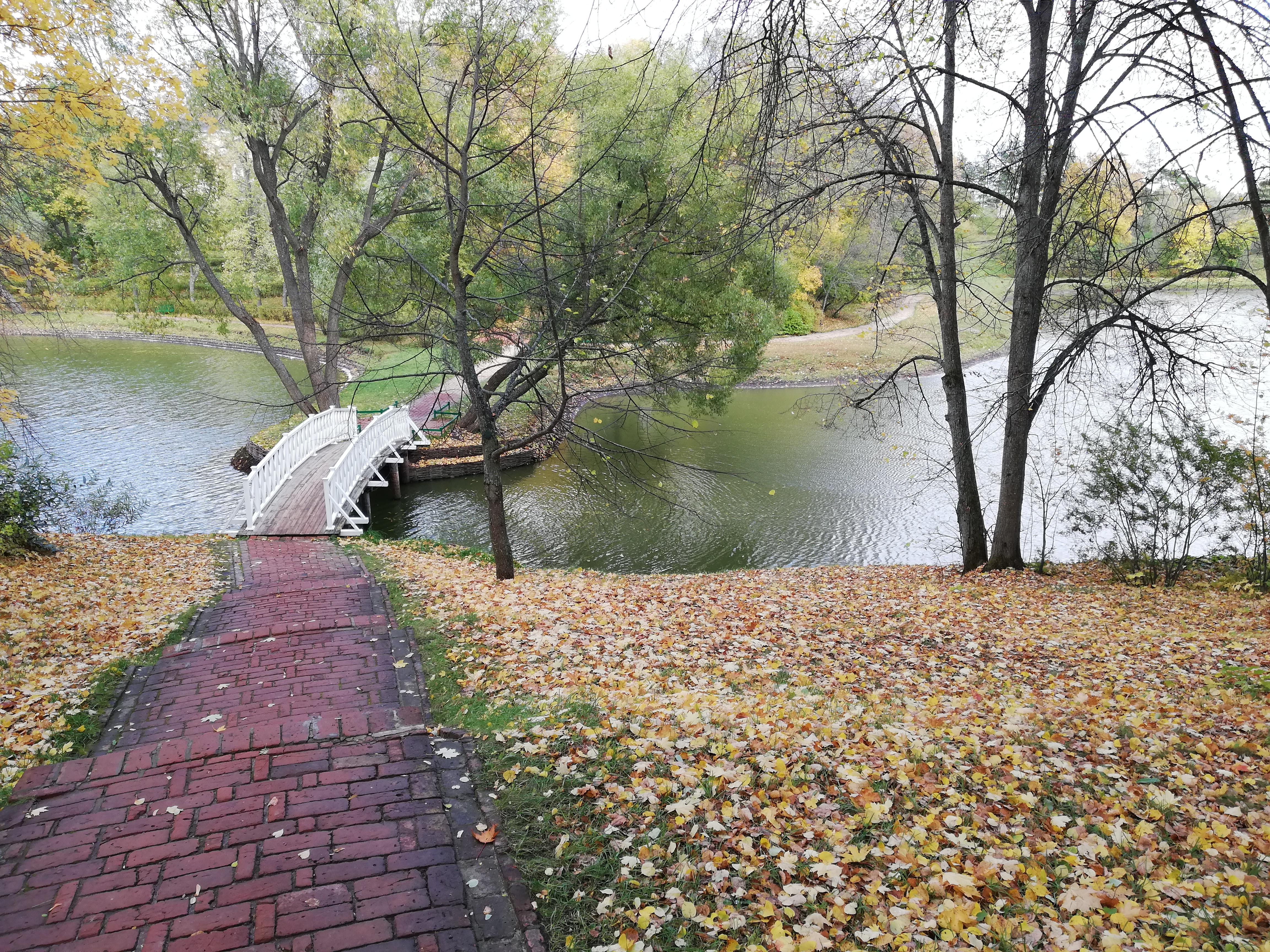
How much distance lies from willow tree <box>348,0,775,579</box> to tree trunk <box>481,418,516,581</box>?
0.08 ft

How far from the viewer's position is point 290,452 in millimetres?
14883

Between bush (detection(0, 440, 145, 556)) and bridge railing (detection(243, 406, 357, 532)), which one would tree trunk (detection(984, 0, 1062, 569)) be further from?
bridge railing (detection(243, 406, 357, 532))

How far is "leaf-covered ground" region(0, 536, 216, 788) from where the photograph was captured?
465 centimetres

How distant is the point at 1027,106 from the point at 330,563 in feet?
32.2

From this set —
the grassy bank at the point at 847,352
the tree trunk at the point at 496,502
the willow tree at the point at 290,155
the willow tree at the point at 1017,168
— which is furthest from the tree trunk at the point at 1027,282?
the grassy bank at the point at 847,352

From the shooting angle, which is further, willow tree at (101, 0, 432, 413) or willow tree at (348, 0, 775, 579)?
willow tree at (101, 0, 432, 413)

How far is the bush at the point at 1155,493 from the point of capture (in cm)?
853

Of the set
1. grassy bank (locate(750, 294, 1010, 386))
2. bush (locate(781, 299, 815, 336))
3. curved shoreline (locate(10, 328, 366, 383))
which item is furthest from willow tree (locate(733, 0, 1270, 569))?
curved shoreline (locate(10, 328, 366, 383))

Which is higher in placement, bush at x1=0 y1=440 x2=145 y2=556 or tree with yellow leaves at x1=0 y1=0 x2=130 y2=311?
tree with yellow leaves at x1=0 y1=0 x2=130 y2=311

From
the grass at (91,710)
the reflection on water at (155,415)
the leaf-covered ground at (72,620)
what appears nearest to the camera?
the grass at (91,710)

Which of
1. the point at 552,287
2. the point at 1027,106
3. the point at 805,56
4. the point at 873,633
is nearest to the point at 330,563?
the point at 552,287

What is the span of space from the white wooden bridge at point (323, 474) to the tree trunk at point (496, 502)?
4833 millimetres

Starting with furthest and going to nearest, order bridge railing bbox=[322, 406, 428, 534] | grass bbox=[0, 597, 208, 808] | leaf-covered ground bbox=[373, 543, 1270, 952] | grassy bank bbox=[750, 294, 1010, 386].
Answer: grassy bank bbox=[750, 294, 1010, 386]
bridge railing bbox=[322, 406, 428, 534]
grass bbox=[0, 597, 208, 808]
leaf-covered ground bbox=[373, 543, 1270, 952]

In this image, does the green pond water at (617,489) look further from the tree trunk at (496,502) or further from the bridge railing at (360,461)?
the bridge railing at (360,461)
